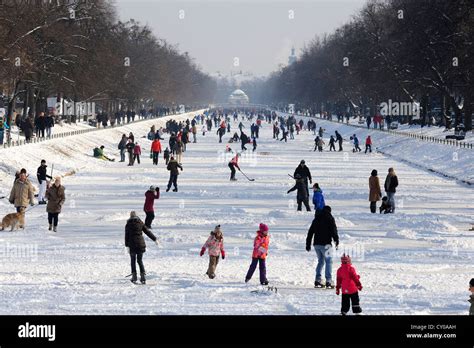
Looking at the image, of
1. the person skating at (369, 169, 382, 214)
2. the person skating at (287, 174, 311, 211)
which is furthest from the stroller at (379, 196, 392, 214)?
the person skating at (287, 174, 311, 211)

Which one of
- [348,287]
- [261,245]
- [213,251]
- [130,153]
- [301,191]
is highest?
[130,153]

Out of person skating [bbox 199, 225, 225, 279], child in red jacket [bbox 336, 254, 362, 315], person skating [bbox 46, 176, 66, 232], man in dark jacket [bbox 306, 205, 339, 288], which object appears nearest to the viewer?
child in red jacket [bbox 336, 254, 362, 315]

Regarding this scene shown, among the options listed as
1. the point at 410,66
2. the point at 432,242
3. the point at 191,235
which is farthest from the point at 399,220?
the point at 410,66

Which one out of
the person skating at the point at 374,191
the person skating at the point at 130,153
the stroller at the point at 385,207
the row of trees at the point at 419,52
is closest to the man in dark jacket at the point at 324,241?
the person skating at the point at 374,191

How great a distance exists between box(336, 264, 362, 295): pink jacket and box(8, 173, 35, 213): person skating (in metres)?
10.4

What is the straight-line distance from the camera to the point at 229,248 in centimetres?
1819

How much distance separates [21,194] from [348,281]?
35.3 feet

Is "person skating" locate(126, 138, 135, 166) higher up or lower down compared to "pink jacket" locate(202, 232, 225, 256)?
higher up

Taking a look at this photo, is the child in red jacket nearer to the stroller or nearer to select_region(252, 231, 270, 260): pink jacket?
select_region(252, 231, 270, 260): pink jacket

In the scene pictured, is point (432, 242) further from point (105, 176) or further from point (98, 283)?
point (105, 176)

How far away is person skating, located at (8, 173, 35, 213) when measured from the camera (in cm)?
2072

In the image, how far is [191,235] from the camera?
782 inches

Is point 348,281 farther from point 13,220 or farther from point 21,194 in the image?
point 21,194

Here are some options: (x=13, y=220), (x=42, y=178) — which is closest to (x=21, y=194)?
(x=13, y=220)
